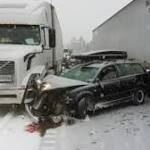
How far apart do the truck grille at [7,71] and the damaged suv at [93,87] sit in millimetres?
928

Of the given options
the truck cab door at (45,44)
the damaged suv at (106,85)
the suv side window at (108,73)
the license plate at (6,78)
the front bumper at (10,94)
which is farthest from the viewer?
the truck cab door at (45,44)

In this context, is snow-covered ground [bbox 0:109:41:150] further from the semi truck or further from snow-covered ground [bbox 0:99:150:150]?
the semi truck

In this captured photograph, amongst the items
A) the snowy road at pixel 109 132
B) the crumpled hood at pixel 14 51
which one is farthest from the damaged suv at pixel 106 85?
the crumpled hood at pixel 14 51

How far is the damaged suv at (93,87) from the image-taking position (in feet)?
33.0

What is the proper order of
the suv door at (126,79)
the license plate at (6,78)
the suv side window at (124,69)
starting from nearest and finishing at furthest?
the license plate at (6,78), the suv door at (126,79), the suv side window at (124,69)

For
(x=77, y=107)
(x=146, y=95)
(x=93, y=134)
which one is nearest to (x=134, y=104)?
(x=146, y=95)

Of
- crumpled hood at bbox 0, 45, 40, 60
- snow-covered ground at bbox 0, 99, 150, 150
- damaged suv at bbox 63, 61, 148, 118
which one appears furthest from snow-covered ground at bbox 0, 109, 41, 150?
crumpled hood at bbox 0, 45, 40, 60

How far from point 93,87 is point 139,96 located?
232cm

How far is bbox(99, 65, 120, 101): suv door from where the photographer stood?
11.1 m

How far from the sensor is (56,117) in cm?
986

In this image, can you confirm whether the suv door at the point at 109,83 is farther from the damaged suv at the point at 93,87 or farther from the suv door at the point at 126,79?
the suv door at the point at 126,79

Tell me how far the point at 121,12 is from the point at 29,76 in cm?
649

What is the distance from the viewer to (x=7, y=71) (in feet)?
35.2

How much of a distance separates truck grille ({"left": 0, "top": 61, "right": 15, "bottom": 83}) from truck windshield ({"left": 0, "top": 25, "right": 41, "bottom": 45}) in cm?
159
